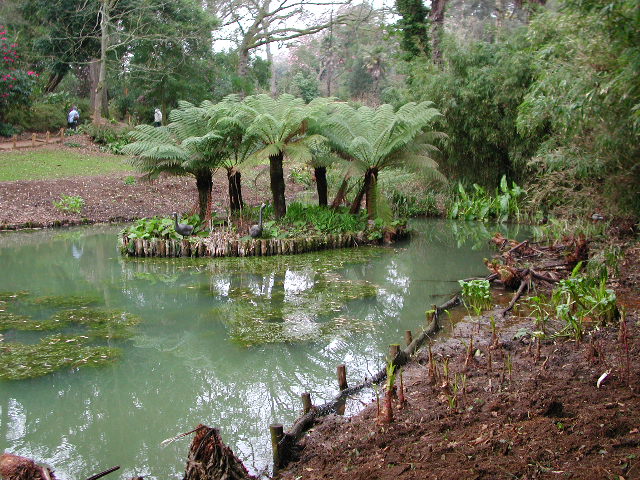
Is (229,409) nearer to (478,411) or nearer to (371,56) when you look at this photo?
(478,411)

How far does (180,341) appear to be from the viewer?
5.76m

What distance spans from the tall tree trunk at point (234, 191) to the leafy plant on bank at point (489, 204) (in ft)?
18.2

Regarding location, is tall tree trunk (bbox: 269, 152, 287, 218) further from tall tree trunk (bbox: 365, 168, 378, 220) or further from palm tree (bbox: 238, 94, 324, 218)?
tall tree trunk (bbox: 365, 168, 378, 220)

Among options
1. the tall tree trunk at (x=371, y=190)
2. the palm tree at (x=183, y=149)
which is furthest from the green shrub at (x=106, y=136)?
the tall tree trunk at (x=371, y=190)

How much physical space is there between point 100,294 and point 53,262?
279cm

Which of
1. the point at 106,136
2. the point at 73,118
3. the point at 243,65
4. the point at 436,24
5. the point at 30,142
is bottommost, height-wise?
the point at 30,142

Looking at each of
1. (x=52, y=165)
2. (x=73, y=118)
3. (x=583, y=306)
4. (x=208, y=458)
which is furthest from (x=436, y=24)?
(x=208, y=458)

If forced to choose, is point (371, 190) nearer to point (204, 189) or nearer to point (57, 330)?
point (204, 189)

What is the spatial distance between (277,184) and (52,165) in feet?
32.2

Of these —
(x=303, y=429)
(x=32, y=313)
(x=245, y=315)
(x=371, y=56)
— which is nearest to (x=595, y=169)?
(x=245, y=315)

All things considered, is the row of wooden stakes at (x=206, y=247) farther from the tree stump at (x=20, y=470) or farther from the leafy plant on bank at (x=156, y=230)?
the tree stump at (x=20, y=470)

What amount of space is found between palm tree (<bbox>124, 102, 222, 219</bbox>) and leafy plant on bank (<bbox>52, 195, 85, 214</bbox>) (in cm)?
359

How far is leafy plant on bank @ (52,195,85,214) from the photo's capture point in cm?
1445

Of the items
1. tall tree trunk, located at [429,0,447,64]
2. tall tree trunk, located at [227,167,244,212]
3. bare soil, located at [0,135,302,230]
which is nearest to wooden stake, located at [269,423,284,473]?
tall tree trunk, located at [227,167,244,212]
